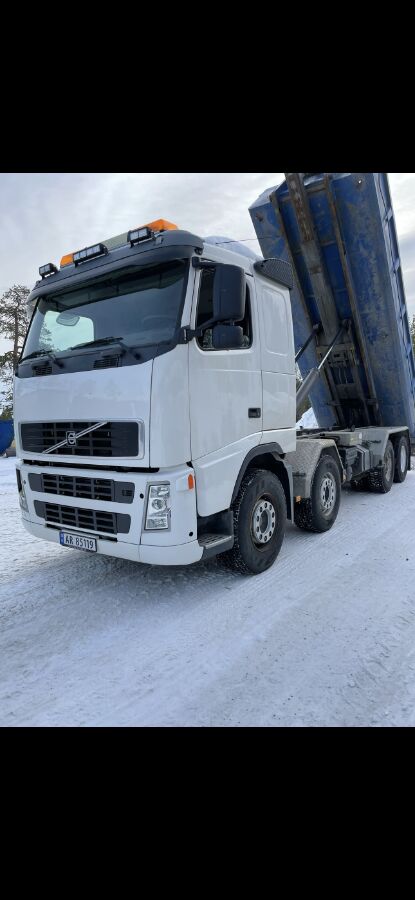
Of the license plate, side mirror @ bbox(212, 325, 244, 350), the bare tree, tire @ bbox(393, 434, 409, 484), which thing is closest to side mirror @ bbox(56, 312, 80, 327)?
side mirror @ bbox(212, 325, 244, 350)

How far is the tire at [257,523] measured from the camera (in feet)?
12.4

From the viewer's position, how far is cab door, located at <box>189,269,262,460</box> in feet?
10.7

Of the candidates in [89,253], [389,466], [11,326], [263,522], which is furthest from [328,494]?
[11,326]

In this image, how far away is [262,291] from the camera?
4125mm

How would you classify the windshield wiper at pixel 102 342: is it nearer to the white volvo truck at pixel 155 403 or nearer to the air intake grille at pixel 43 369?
the white volvo truck at pixel 155 403

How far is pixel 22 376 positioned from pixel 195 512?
74.0 inches

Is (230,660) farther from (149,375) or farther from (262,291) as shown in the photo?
(262,291)

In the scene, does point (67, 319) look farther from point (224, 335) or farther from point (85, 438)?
point (224, 335)

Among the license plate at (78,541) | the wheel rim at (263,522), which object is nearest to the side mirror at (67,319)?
the license plate at (78,541)

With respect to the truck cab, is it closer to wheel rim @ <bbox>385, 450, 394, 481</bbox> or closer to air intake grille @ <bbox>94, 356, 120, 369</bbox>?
air intake grille @ <bbox>94, 356, 120, 369</bbox>

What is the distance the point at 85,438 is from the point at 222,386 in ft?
3.51

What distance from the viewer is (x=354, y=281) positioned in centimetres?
595

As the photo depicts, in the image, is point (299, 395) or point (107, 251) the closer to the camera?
point (107, 251)

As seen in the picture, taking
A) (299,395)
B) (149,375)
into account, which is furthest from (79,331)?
(299,395)
